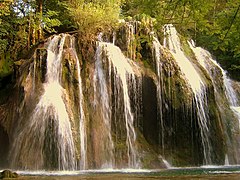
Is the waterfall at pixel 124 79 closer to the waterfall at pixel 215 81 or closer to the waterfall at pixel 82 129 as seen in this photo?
the waterfall at pixel 82 129

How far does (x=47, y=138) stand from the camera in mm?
15188

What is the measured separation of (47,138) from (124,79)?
4.66m

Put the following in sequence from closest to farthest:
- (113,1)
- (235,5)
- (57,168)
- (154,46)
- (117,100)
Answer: (235,5) < (57,168) < (117,100) < (154,46) < (113,1)

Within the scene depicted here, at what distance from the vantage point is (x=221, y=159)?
17703 mm

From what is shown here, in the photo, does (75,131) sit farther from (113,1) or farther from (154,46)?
(113,1)

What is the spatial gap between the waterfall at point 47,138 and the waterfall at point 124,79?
8.13ft

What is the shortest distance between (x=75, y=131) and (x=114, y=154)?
6.27 ft

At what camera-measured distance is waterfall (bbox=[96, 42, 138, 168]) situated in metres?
16.5

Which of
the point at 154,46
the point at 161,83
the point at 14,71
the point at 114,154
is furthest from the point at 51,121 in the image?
the point at 154,46

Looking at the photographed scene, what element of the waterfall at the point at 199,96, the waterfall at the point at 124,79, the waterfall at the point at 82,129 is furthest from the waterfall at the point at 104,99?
the waterfall at the point at 199,96

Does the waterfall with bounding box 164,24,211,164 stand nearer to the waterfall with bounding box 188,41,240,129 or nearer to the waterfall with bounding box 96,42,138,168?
the waterfall with bounding box 188,41,240,129

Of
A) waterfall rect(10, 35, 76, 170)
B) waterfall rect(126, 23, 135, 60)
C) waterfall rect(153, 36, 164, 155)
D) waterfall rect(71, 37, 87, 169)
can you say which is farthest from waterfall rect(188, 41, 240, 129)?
waterfall rect(10, 35, 76, 170)

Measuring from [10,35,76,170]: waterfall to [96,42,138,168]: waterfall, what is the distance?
2.48 m

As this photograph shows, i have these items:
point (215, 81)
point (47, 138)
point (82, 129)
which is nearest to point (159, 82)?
point (82, 129)
